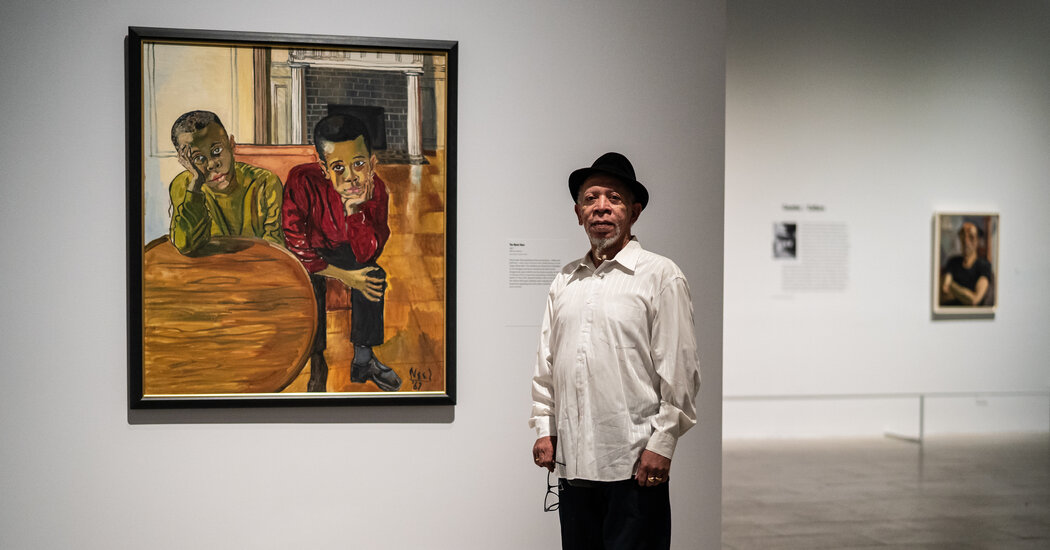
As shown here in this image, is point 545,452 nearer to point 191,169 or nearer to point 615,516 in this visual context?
point 615,516

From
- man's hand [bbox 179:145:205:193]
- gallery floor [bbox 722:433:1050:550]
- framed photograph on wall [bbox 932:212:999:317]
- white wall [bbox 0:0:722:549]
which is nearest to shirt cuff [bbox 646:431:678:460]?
white wall [bbox 0:0:722:549]

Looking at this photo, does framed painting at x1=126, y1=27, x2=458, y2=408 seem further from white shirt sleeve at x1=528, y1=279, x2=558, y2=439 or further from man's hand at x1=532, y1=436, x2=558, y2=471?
man's hand at x1=532, y1=436, x2=558, y2=471

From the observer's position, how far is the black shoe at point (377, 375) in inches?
157

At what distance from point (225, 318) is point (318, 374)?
0.51 metres

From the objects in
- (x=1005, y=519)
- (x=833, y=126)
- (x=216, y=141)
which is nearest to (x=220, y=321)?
(x=216, y=141)

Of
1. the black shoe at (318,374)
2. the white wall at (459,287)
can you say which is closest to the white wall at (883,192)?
the white wall at (459,287)

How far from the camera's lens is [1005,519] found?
240 inches

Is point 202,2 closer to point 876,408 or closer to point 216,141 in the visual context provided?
point 216,141

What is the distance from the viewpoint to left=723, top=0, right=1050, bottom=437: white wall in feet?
28.7

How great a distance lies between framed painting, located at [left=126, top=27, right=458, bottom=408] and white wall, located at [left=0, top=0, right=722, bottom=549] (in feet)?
0.36

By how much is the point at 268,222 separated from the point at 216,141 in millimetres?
450

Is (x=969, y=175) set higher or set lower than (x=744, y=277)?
higher
